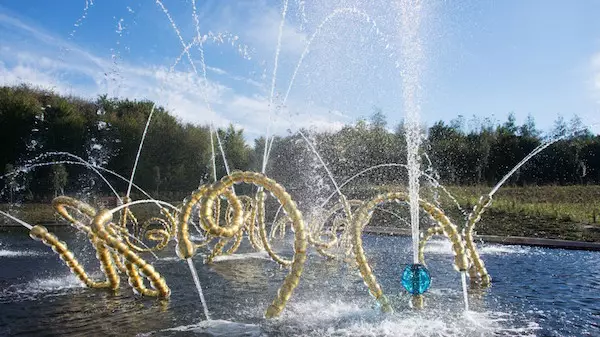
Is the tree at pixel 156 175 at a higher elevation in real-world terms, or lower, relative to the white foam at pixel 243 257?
higher

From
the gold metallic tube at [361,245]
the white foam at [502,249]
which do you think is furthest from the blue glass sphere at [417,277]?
the white foam at [502,249]

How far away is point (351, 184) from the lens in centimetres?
3591

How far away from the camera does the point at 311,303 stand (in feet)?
24.5

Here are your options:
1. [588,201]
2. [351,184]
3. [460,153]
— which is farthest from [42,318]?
[460,153]

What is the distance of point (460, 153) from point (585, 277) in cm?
3327

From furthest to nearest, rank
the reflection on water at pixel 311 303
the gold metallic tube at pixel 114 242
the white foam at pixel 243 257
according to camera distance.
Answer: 1. the white foam at pixel 243 257
2. the reflection on water at pixel 311 303
3. the gold metallic tube at pixel 114 242

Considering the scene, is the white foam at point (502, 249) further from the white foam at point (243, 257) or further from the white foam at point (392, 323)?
the white foam at point (392, 323)

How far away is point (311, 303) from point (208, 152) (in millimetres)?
36251

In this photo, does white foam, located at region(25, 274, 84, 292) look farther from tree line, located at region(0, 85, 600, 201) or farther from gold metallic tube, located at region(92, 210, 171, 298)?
tree line, located at region(0, 85, 600, 201)

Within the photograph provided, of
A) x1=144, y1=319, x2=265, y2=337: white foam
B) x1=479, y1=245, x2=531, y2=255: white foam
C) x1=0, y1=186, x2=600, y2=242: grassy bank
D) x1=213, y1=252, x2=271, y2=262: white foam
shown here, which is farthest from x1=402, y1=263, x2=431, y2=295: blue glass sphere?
x1=0, y1=186, x2=600, y2=242: grassy bank

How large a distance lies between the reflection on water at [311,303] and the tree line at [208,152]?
25.8 metres

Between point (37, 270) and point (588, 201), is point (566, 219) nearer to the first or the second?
point (588, 201)

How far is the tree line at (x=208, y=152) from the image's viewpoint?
37.7 meters

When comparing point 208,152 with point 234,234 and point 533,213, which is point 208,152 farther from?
point 234,234
